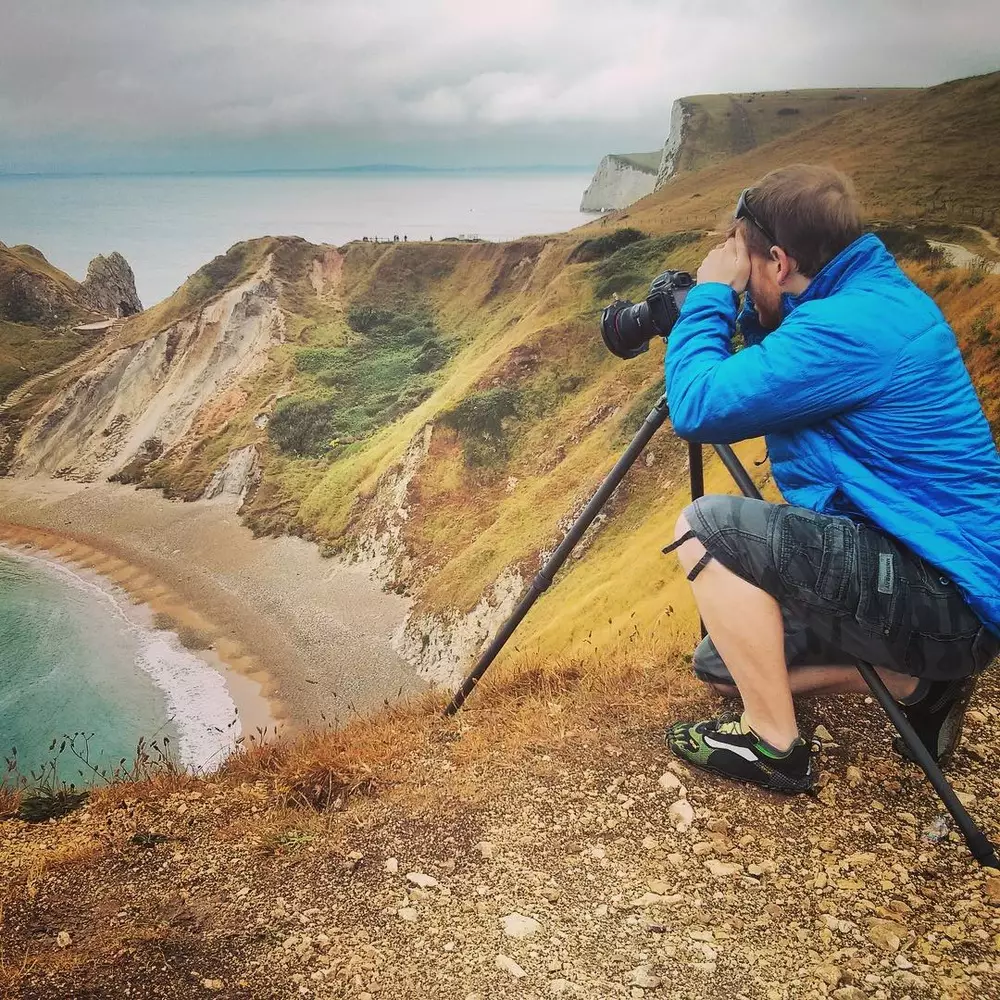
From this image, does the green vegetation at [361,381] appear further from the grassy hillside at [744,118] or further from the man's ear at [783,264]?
the grassy hillside at [744,118]

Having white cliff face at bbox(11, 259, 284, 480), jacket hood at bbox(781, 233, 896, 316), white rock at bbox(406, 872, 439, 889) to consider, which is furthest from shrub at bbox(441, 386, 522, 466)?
jacket hood at bbox(781, 233, 896, 316)

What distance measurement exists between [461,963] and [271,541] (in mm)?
34443

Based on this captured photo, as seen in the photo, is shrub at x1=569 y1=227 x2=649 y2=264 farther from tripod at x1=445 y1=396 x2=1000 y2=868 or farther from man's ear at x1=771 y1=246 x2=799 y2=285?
man's ear at x1=771 y1=246 x2=799 y2=285

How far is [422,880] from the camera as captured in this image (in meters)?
2.87

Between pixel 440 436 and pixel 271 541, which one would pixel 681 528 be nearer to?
pixel 440 436

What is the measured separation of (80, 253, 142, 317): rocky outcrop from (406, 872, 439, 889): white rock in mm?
76986

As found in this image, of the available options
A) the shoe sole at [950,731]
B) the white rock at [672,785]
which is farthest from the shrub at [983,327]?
the white rock at [672,785]

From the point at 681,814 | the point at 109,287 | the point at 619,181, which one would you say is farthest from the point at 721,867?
the point at 619,181

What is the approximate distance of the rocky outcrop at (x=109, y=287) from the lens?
67.8m

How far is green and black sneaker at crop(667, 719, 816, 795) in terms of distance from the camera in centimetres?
303

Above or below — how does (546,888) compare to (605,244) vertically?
below

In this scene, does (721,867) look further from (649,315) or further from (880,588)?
(649,315)

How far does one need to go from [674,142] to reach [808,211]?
92298mm

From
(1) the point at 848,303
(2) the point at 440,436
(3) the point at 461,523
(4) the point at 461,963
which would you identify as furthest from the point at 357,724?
(2) the point at 440,436
